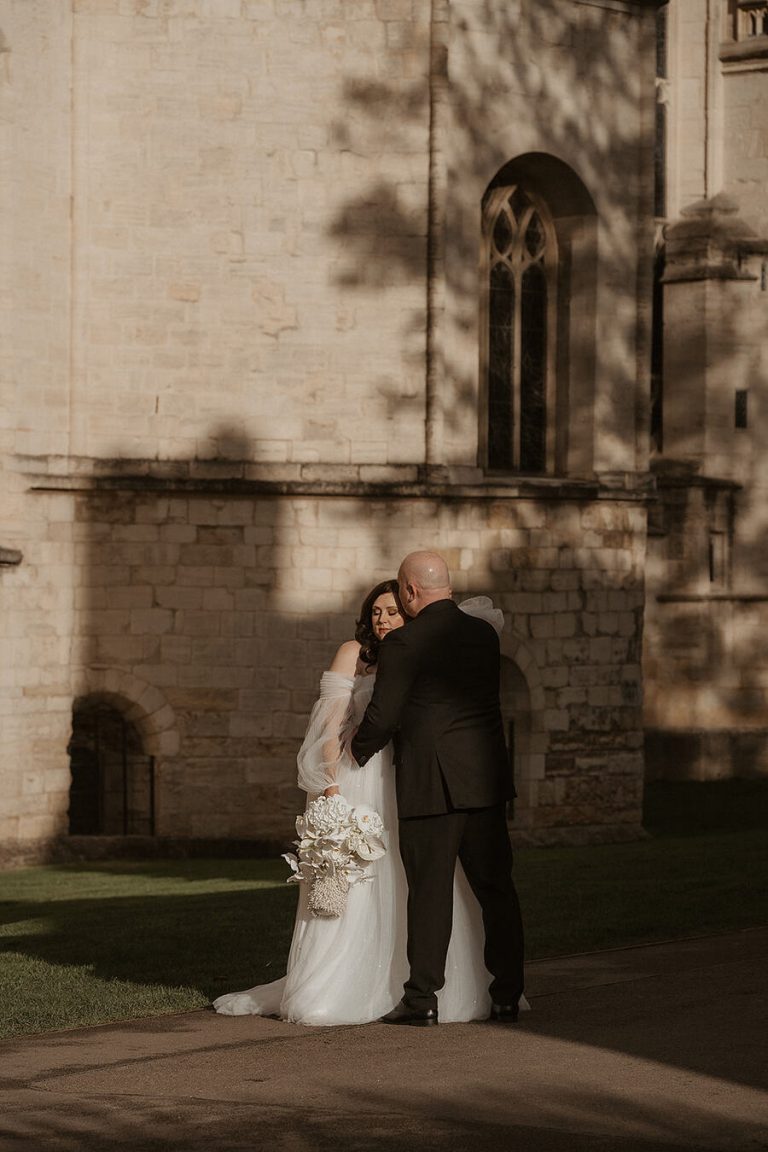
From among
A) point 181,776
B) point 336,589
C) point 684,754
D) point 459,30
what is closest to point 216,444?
point 336,589

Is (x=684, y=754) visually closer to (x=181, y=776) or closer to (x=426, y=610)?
(x=181, y=776)

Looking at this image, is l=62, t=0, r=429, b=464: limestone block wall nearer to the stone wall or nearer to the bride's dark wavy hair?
the stone wall

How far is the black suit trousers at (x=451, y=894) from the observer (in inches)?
280

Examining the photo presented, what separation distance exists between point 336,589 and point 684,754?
7.82 meters

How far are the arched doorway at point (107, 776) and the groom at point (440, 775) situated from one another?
977 centimetres

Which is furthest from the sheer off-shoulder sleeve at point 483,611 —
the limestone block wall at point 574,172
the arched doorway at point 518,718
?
the arched doorway at point 518,718

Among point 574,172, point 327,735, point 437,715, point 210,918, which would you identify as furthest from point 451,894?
point 574,172

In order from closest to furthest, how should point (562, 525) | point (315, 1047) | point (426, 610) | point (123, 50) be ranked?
point (315, 1047) < point (426, 610) < point (123, 50) < point (562, 525)

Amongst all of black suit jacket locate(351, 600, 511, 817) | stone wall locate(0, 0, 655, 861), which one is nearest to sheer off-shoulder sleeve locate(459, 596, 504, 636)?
black suit jacket locate(351, 600, 511, 817)

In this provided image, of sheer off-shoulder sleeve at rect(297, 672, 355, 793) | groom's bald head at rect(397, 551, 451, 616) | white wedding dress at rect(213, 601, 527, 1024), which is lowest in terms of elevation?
white wedding dress at rect(213, 601, 527, 1024)

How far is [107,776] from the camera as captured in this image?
17.2 metres

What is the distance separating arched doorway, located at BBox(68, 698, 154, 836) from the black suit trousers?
9.79 m

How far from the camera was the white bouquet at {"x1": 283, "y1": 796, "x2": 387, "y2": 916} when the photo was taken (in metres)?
7.29

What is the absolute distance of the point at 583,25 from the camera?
59.3 ft
